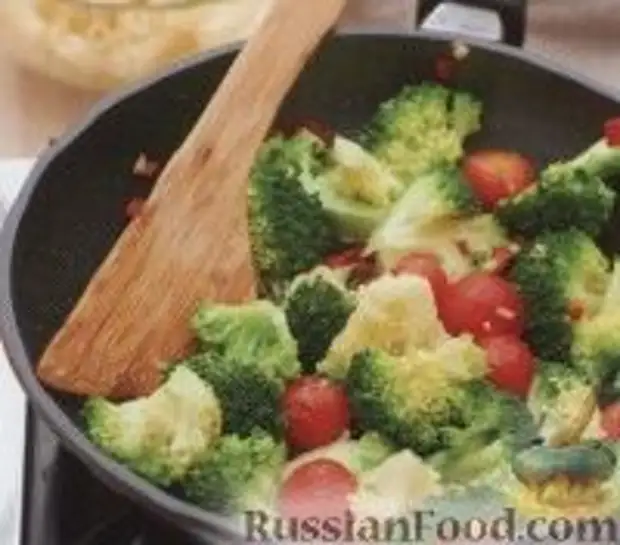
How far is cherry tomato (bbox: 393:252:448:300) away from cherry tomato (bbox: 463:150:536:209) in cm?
7

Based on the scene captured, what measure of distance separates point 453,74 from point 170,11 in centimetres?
21

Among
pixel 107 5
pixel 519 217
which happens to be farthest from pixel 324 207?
pixel 107 5

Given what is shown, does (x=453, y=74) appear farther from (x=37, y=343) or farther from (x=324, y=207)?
(x=37, y=343)

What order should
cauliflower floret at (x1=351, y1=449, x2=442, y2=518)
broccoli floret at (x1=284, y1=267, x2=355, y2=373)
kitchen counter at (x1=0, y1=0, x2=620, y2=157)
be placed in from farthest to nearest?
1. kitchen counter at (x1=0, y1=0, x2=620, y2=157)
2. broccoli floret at (x1=284, y1=267, x2=355, y2=373)
3. cauliflower floret at (x1=351, y1=449, x2=442, y2=518)

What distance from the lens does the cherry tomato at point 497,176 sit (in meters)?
1.05

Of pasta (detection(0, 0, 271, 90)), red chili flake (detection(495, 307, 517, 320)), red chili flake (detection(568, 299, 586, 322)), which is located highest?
pasta (detection(0, 0, 271, 90))

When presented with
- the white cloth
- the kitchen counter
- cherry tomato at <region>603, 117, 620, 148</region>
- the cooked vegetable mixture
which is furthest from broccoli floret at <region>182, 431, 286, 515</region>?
the kitchen counter

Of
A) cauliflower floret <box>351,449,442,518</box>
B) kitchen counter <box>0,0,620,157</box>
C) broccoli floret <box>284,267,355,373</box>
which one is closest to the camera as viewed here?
cauliflower floret <box>351,449,442,518</box>

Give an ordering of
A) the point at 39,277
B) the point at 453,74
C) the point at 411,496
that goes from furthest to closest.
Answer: the point at 453,74
the point at 39,277
the point at 411,496

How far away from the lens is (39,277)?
0.95m

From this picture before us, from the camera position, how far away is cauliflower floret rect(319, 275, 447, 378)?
92 cm

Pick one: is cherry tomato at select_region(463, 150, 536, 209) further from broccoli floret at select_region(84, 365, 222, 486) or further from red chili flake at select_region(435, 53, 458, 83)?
broccoli floret at select_region(84, 365, 222, 486)

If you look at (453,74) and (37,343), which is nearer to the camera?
(37,343)

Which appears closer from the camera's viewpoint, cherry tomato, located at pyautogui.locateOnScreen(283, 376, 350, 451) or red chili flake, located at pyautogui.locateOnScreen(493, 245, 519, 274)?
cherry tomato, located at pyautogui.locateOnScreen(283, 376, 350, 451)
